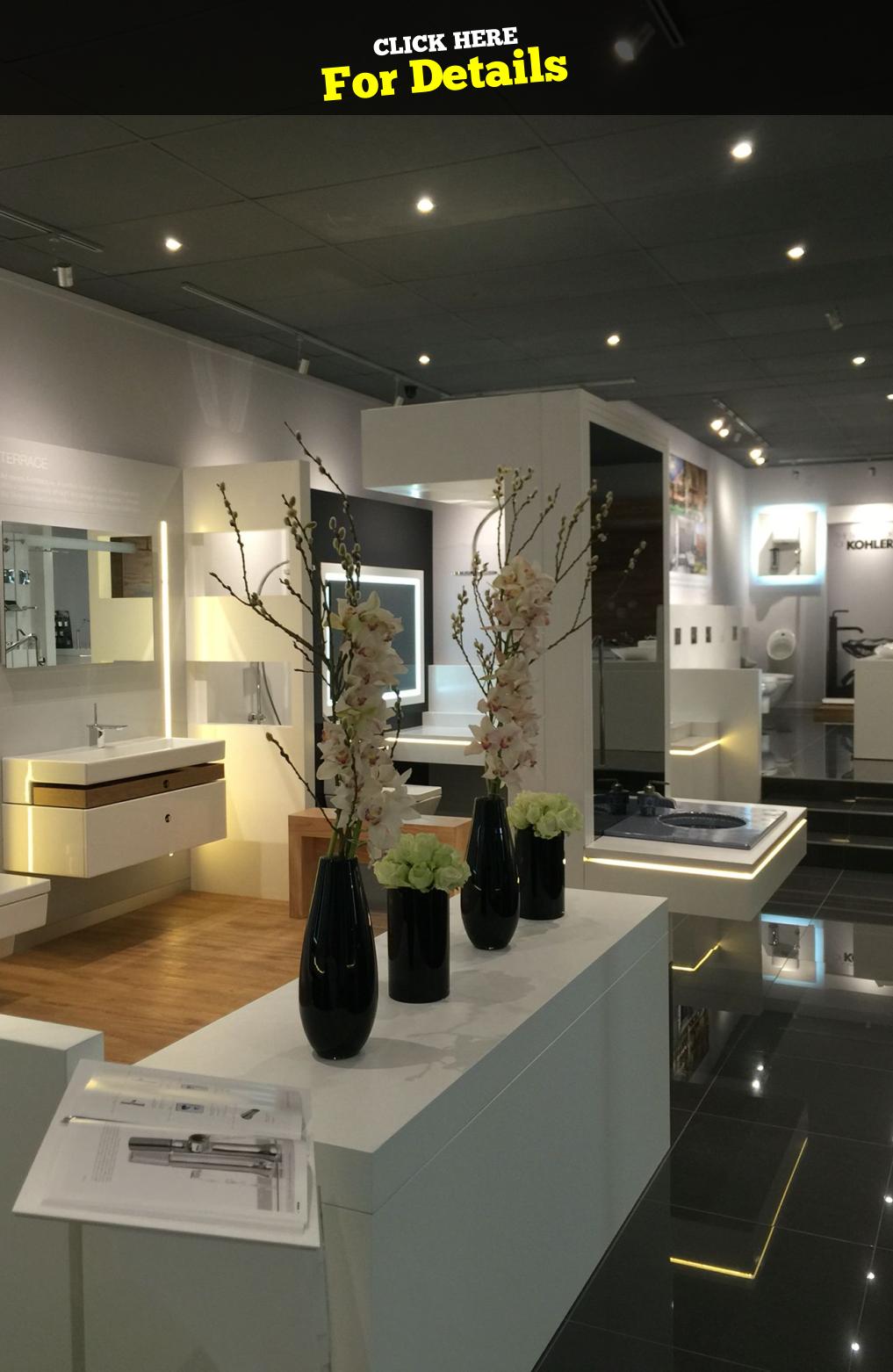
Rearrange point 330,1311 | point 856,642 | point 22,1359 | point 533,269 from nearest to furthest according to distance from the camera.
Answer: point 330,1311 < point 22,1359 < point 533,269 < point 856,642

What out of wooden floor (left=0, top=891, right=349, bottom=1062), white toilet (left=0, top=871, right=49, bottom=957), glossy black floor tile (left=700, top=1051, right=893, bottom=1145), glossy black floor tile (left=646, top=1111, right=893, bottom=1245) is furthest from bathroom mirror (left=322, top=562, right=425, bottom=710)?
glossy black floor tile (left=646, top=1111, right=893, bottom=1245)

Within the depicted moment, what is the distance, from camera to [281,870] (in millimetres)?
6543

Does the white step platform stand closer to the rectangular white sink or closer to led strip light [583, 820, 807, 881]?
led strip light [583, 820, 807, 881]

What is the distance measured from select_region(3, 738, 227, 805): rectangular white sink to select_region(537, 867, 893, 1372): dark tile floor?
271cm

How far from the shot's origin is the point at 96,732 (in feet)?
19.4

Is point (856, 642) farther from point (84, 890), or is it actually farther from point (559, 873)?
point (559, 873)

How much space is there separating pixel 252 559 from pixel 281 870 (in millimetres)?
1889

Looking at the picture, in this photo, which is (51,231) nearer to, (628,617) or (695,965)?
(628,617)

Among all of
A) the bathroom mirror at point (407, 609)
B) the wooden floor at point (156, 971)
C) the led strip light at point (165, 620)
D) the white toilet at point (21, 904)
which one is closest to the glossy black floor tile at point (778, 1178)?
the wooden floor at point (156, 971)

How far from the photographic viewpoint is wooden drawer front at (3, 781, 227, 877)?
540 cm

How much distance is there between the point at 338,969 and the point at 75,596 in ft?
14.5

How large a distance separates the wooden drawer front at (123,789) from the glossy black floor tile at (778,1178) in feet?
10.3
